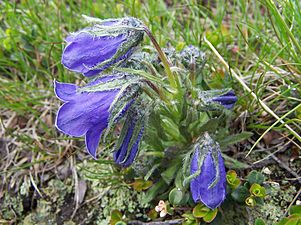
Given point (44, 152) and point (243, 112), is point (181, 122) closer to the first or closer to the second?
point (243, 112)

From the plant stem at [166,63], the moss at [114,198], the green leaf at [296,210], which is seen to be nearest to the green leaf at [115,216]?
the moss at [114,198]

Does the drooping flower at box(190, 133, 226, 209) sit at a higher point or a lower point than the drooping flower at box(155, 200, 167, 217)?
higher

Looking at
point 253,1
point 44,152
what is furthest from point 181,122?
point 253,1

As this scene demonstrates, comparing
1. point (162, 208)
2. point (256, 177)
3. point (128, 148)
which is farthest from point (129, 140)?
point (256, 177)

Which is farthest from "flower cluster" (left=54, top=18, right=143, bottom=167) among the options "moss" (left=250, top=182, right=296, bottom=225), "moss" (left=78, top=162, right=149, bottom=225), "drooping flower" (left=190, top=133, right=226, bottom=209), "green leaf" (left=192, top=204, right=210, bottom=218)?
"moss" (left=250, top=182, right=296, bottom=225)

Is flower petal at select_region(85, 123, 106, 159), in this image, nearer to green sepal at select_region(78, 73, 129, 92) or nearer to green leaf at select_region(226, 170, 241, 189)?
green sepal at select_region(78, 73, 129, 92)

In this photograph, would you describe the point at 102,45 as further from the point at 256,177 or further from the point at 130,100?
the point at 256,177

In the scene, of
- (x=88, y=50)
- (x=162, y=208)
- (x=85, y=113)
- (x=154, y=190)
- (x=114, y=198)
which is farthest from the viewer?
(x=114, y=198)
